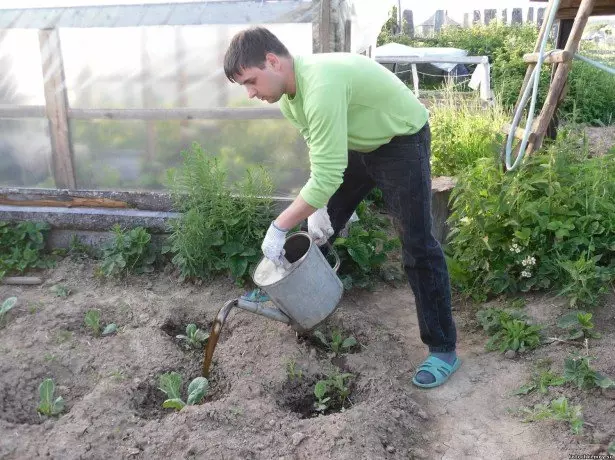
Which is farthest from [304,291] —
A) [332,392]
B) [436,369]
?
[436,369]

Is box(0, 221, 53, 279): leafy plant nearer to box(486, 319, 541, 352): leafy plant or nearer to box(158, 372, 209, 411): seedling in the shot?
box(158, 372, 209, 411): seedling

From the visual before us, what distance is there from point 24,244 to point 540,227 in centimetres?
337

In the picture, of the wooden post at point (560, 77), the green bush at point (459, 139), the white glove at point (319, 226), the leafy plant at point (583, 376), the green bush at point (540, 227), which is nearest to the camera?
the leafy plant at point (583, 376)

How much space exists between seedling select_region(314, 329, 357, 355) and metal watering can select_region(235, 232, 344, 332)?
0.25 m

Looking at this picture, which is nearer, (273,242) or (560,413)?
(560,413)

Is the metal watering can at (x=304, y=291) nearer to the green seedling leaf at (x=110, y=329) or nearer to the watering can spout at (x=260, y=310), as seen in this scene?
the watering can spout at (x=260, y=310)

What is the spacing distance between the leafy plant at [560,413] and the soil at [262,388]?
1.6 inches

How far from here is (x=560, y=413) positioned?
246 centimetres

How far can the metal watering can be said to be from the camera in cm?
275

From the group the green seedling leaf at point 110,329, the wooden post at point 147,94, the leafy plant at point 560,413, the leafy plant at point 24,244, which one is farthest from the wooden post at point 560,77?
the leafy plant at point 24,244

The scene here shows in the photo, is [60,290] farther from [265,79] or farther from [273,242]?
[265,79]

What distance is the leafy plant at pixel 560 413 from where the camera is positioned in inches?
94.7

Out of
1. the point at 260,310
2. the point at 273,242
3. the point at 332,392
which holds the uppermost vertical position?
the point at 273,242

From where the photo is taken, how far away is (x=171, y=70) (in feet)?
13.5
